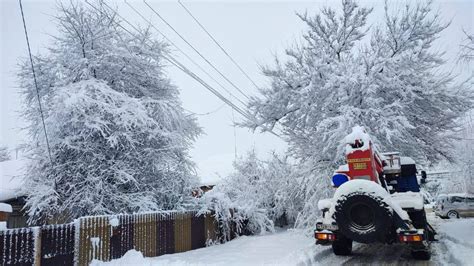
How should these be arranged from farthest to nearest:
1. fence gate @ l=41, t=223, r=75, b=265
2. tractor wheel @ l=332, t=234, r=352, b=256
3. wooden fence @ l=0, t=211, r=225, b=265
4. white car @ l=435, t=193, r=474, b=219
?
white car @ l=435, t=193, r=474, b=219 → tractor wheel @ l=332, t=234, r=352, b=256 → fence gate @ l=41, t=223, r=75, b=265 → wooden fence @ l=0, t=211, r=225, b=265

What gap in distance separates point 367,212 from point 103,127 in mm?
9268

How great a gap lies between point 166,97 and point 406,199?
10699mm

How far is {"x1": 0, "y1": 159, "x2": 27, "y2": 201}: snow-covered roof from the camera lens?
12875 millimetres

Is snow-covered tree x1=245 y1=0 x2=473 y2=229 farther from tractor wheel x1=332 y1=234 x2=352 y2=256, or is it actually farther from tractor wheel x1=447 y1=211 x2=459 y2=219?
tractor wheel x1=447 y1=211 x2=459 y2=219

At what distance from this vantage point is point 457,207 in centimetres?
2622

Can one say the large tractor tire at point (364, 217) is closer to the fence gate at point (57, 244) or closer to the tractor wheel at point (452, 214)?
the fence gate at point (57, 244)

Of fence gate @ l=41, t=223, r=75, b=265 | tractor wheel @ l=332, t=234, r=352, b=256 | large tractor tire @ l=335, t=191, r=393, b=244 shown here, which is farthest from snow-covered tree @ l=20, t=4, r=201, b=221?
large tractor tire @ l=335, t=191, r=393, b=244

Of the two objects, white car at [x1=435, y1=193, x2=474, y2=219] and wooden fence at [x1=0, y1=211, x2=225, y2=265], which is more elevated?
wooden fence at [x1=0, y1=211, x2=225, y2=265]

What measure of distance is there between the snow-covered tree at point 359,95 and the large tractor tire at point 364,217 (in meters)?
4.98

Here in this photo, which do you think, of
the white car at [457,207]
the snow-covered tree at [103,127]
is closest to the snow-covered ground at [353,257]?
the snow-covered tree at [103,127]

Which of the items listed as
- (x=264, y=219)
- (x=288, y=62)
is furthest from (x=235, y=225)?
(x=288, y=62)

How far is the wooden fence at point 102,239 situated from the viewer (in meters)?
6.75

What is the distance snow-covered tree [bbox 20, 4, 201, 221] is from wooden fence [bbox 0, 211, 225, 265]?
3.97 feet

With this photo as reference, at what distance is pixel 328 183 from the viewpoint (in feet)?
43.9
